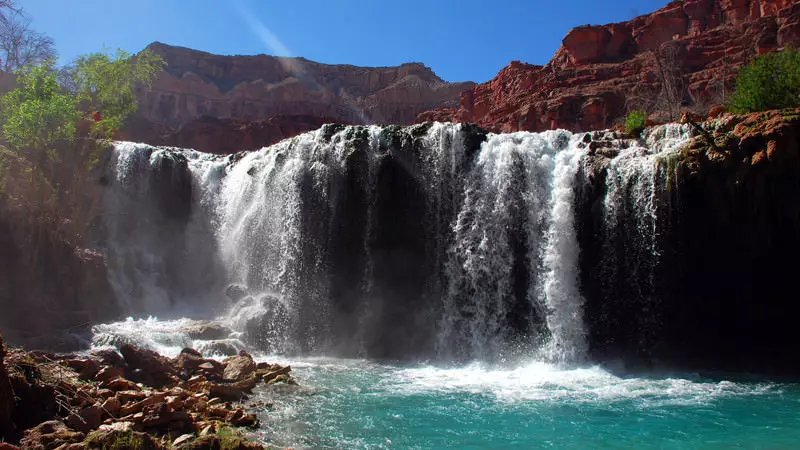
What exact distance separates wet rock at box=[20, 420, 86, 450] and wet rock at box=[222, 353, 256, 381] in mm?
5466

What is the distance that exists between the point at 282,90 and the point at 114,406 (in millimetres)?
60143

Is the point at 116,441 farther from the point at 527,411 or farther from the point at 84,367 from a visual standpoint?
the point at 527,411

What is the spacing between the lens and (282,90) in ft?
213

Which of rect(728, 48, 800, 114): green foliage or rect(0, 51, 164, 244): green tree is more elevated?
rect(728, 48, 800, 114): green foliage

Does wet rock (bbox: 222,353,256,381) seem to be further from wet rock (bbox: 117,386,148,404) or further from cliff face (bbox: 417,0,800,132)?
cliff face (bbox: 417,0,800,132)

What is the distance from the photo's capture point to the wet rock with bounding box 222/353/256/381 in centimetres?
1254

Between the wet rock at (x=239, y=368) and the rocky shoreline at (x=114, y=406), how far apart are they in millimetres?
619

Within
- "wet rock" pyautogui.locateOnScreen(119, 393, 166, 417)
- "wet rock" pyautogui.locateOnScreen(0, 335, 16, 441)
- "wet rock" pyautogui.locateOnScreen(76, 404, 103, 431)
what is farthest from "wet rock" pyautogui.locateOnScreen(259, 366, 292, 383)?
"wet rock" pyautogui.locateOnScreen(0, 335, 16, 441)

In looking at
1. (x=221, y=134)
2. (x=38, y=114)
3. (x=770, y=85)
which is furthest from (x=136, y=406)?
(x=221, y=134)

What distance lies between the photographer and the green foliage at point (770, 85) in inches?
743

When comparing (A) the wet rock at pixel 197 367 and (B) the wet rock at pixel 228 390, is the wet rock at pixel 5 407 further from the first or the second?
(A) the wet rock at pixel 197 367

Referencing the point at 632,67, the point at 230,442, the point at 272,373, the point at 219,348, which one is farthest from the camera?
the point at 632,67

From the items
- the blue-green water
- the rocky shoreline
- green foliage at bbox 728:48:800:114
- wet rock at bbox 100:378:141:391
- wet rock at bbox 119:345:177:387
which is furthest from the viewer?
green foliage at bbox 728:48:800:114

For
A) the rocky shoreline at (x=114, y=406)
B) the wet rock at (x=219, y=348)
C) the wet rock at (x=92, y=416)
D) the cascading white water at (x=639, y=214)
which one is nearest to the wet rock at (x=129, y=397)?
the rocky shoreline at (x=114, y=406)
